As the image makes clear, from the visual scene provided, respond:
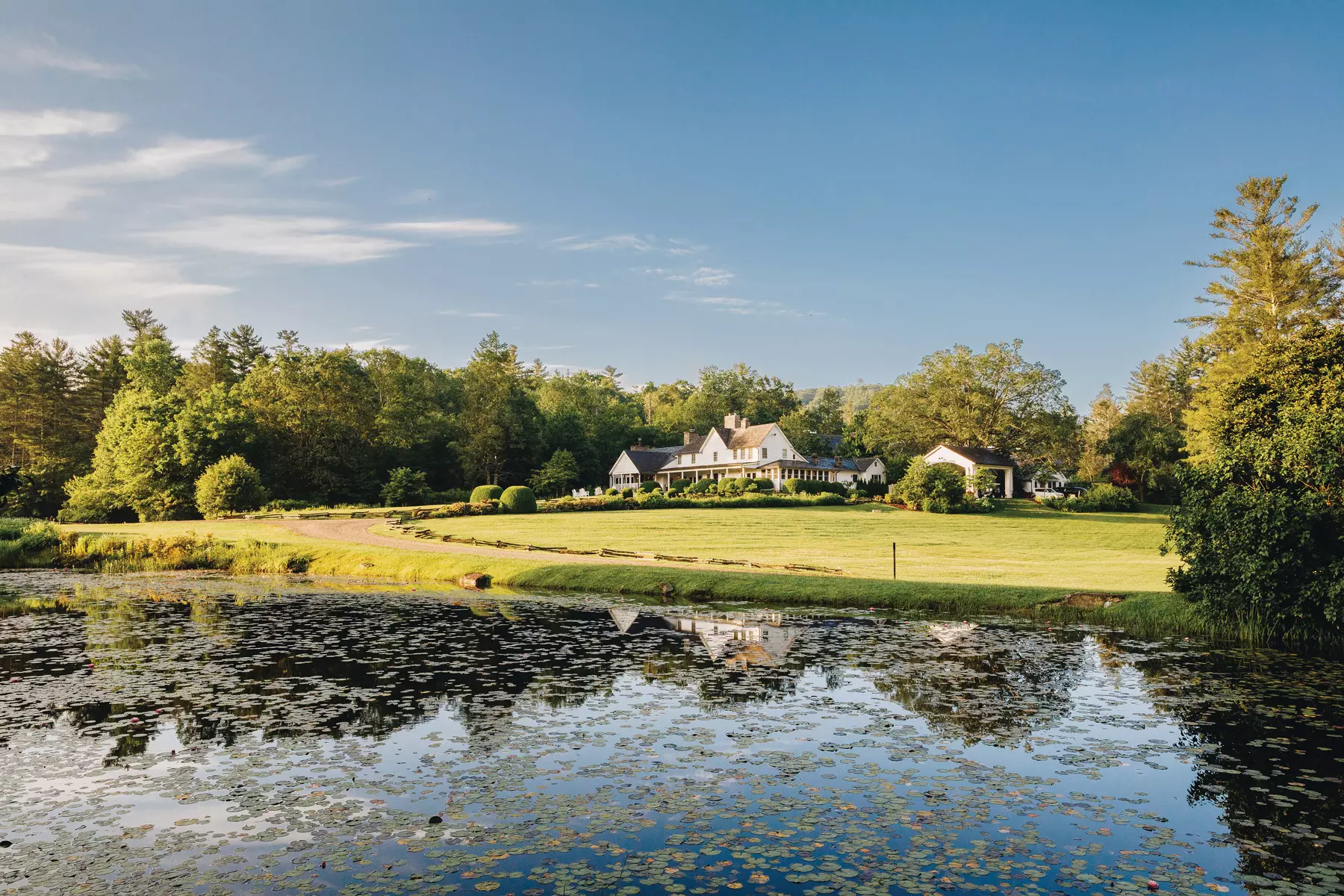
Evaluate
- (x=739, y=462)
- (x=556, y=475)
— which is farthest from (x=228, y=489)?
(x=739, y=462)

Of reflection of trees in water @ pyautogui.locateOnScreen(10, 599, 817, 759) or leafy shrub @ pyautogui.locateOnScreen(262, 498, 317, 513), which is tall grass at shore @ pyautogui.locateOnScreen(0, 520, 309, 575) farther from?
leafy shrub @ pyautogui.locateOnScreen(262, 498, 317, 513)

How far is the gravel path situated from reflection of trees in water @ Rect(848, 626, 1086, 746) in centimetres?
1177

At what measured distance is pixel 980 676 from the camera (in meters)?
14.4

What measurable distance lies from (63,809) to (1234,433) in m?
22.0

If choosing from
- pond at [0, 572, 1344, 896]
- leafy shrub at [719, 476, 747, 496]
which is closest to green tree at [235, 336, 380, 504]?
leafy shrub at [719, 476, 747, 496]

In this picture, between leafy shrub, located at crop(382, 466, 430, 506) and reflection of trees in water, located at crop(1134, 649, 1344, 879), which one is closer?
reflection of trees in water, located at crop(1134, 649, 1344, 879)

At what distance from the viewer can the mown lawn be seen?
94.1 ft

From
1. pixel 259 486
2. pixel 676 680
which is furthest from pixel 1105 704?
pixel 259 486

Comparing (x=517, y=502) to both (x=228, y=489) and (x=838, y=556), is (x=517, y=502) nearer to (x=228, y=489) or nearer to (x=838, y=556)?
(x=228, y=489)

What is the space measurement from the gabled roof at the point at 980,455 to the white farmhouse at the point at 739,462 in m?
7.91

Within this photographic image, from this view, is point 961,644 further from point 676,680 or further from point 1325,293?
point 1325,293

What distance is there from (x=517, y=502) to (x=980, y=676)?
44331mm

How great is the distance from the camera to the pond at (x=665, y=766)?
7.00 metres

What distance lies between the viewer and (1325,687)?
13.5 metres
